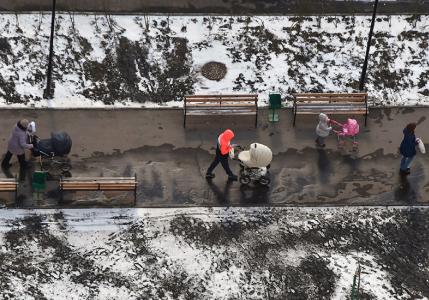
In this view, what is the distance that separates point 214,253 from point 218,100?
4.98 m

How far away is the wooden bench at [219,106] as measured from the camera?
1944 centimetres

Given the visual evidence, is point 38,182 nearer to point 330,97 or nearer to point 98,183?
point 98,183

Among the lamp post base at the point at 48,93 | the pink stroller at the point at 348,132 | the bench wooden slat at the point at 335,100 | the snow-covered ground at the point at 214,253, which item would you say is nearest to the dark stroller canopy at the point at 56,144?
the snow-covered ground at the point at 214,253

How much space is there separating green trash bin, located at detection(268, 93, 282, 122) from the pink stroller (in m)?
1.62

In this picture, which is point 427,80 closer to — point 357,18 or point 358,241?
point 357,18

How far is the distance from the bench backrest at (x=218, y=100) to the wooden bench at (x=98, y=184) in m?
3.40

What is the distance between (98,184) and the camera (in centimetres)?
1677

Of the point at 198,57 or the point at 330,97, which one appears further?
the point at 198,57

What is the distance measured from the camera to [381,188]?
18109 millimetres

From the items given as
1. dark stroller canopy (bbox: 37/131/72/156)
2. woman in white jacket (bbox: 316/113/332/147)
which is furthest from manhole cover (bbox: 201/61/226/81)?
dark stroller canopy (bbox: 37/131/72/156)

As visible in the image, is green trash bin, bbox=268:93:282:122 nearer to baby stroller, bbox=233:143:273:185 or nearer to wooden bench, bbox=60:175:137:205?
baby stroller, bbox=233:143:273:185

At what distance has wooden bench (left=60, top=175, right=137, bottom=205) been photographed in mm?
16703

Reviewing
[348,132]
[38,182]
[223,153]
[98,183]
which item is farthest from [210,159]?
[38,182]

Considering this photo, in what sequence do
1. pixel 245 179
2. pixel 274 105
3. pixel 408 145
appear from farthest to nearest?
1. pixel 274 105
2. pixel 245 179
3. pixel 408 145
